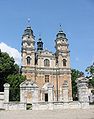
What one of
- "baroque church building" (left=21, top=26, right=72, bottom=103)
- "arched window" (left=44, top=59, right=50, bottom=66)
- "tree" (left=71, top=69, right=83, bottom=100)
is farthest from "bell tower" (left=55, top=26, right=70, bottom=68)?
"tree" (left=71, top=69, right=83, bottom=100)

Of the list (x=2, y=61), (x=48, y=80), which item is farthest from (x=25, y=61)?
(x=2, y=61)

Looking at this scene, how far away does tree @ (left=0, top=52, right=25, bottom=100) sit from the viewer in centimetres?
3841

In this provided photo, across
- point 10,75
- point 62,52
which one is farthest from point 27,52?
point 10,75

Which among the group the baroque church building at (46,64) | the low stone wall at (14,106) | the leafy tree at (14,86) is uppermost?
the baroque church building at (46,64)

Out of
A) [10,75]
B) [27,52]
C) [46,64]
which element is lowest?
[10,75]

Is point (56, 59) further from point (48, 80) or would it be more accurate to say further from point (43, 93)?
point (43, 93)

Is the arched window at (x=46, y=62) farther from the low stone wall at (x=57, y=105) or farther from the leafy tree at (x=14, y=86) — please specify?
the low stone wall at (x=57, y=105)

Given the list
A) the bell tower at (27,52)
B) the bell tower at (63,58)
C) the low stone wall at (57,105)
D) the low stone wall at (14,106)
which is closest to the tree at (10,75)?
the bell tower at (27,52)

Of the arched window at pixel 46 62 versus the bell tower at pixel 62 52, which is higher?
the bell tower at pixel 62 52

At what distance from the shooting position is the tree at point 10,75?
38406mm

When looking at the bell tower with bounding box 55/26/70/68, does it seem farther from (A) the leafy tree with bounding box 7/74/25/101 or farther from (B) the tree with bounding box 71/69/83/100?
(A) the leafy tree with bounding box 7/74/25/101

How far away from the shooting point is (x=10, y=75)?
134ft

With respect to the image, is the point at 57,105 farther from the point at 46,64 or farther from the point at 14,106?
the point at 46,64

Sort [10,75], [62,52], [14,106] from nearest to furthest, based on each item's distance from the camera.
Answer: [14,106]
[10,75]
[62,52]
